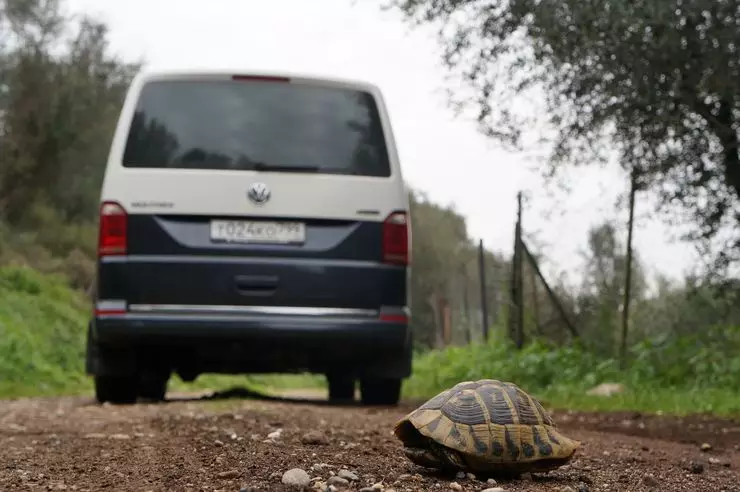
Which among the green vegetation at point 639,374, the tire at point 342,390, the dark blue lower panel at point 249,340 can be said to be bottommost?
the tire at point 342,390

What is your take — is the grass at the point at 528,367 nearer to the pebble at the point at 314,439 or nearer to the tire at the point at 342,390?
the tire at the point at 342,390

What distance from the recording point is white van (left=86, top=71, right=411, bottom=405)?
748cm

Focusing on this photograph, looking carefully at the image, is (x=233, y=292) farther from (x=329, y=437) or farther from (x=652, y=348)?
(x=652, y=348)

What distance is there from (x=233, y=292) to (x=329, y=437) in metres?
2.43

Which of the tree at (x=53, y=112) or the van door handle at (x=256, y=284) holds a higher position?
the tree at (x=53, y=112)

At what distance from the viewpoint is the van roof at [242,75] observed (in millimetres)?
7891

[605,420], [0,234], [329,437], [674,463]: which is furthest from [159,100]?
[0,234]

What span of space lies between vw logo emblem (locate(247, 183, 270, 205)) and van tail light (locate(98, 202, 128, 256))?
0.91m

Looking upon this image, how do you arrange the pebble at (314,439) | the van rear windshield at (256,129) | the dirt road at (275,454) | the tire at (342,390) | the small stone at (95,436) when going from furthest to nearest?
the tire at (342,390)
the van rear windshield at (256,129)
the small stone at (95,436)
the pebble at (314,439)
the dirt road at (275,454)

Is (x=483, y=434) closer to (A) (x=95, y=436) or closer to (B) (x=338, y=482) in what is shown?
(B) (x=338, y=482)

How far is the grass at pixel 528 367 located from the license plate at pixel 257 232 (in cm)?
335

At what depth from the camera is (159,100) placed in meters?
7.83

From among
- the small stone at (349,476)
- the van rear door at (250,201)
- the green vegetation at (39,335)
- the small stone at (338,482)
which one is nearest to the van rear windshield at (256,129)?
the van rear door at (250,201)

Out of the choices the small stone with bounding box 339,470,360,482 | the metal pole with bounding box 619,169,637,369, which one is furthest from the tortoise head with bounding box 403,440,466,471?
the metal pole with bounding box 619,169,637,369
